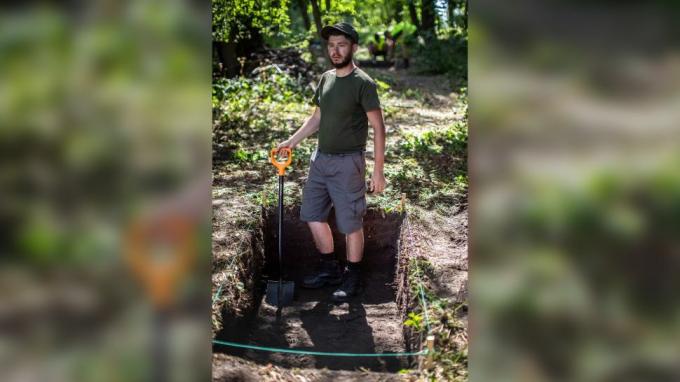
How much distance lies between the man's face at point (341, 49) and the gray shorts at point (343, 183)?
69 centimetres

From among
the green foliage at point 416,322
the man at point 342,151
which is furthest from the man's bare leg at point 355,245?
the green foliage at point 416,322

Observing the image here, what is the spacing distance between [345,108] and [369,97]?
21cm

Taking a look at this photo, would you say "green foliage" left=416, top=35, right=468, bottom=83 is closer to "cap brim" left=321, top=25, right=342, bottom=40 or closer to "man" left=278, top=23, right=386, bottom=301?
"man" left=278, top=23, right=386, bottom=301

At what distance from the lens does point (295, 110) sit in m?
12.8

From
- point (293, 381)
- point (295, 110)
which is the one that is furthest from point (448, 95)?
point (293, 381)

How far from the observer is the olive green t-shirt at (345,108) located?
494 centimetres

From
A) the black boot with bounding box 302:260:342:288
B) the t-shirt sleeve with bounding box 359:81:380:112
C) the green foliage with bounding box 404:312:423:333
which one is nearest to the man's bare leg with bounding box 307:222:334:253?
the black boot with bounding box 302:260:342:288

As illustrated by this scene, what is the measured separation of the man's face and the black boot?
5.48ft

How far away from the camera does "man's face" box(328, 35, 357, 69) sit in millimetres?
4781

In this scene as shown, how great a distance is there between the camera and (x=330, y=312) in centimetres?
531
